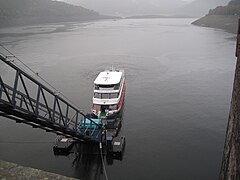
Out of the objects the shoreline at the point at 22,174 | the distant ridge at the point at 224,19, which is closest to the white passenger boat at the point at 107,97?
the shoreline at the point at 22,174

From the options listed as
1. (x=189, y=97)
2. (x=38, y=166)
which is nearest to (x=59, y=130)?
(x=38, y=166)

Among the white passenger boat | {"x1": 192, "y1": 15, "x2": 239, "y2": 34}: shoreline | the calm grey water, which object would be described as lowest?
the calm grey water

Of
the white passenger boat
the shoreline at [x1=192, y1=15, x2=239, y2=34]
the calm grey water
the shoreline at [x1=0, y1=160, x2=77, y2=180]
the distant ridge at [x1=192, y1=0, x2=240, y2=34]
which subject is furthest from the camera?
the distant ridge at [x1=192, y1=0, x2=240, y2=34]

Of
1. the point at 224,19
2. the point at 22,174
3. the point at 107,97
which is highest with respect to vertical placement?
the point at 224,19

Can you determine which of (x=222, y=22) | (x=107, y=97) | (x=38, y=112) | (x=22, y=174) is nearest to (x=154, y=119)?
(x=107, y=97)

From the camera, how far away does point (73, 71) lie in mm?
55219

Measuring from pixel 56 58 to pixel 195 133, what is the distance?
49.0m

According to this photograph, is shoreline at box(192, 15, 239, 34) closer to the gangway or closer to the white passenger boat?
the white passenger boat

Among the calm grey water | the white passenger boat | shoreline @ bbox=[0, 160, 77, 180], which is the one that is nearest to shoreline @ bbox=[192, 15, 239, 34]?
the calm grey water

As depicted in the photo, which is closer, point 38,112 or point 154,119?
point 38,112

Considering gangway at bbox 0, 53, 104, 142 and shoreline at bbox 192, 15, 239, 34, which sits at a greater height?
shoreline at bbox 192, 15, 239, 34

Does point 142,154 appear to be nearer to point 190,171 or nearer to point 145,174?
point 145,174

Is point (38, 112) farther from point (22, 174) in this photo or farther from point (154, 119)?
point (154, 119)

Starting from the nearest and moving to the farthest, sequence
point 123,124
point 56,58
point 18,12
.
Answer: point 123,124 → point 56,58 → point 18,12
